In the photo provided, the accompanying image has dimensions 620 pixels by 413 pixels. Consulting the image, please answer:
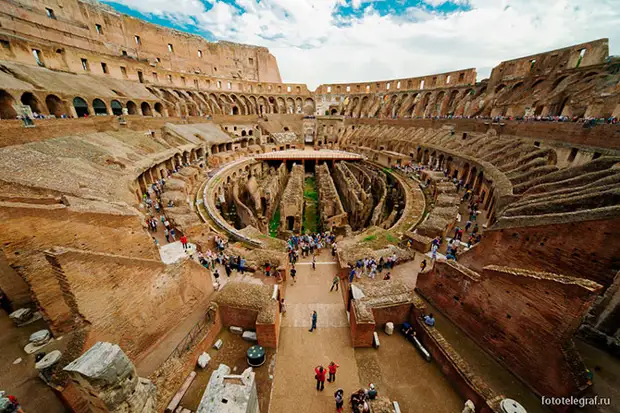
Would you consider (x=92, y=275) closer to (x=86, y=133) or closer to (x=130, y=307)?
(x=130, y=307)

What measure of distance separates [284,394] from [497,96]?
34.9 m

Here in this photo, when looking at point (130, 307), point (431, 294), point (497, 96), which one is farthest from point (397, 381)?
point (497, 96)

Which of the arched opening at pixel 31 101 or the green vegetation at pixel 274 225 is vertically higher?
the arched opening at pixel 31 101

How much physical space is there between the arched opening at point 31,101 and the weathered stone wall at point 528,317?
30001 millimetres

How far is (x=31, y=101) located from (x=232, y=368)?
27.0 meters

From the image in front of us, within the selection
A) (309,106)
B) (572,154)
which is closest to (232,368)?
(572,154)

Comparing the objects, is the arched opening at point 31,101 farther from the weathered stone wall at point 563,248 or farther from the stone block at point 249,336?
the weathered stone wall at point 563,248

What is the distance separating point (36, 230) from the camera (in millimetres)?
6504

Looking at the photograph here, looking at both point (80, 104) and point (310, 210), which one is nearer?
point (310, 210)

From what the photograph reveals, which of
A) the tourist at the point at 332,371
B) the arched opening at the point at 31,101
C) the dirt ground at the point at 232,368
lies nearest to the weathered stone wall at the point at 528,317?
the tourist at the point at 332,371

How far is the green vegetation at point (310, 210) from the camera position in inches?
738

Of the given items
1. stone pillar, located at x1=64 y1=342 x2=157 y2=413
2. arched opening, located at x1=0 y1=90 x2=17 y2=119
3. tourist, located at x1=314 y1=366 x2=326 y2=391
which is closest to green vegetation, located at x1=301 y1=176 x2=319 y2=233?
tourist, located at x1=314 y1=366 x2=326 y2=391

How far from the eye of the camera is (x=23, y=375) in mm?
5707

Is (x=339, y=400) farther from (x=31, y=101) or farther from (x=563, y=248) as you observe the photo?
(x=31, y=101)
